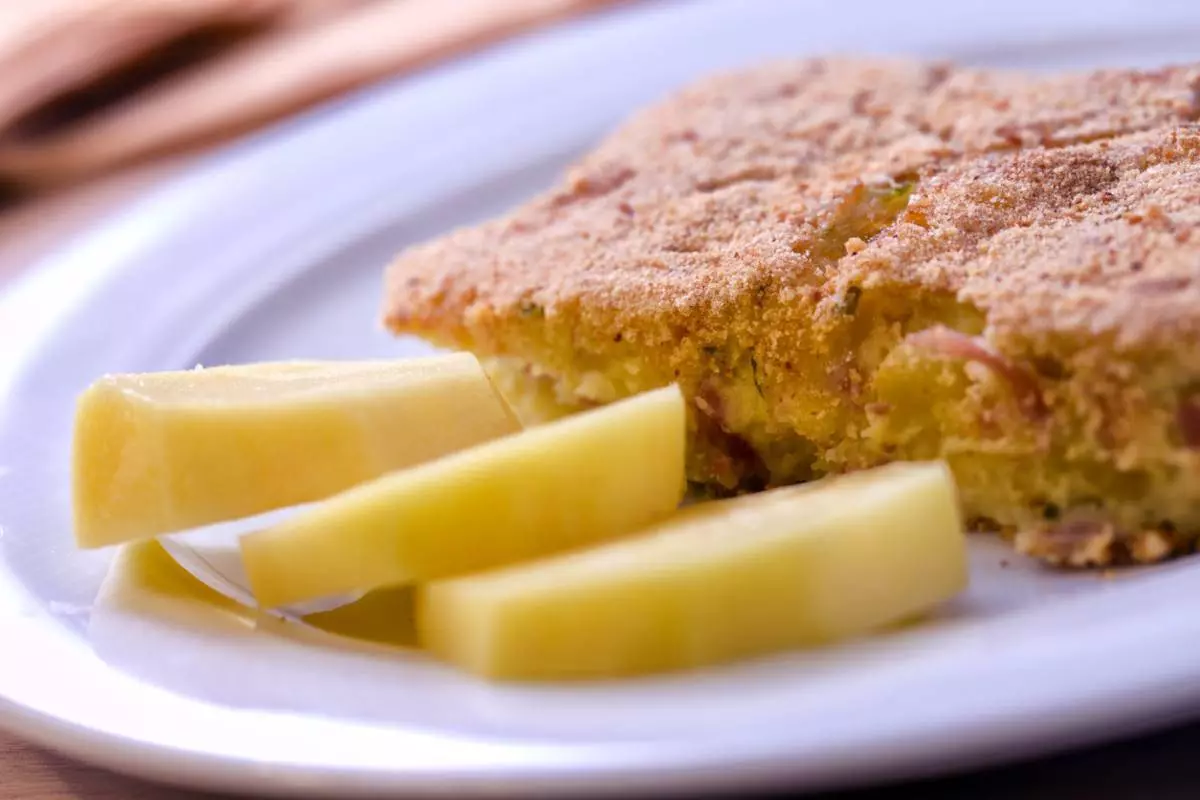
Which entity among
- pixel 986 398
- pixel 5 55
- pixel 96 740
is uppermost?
pixel 5 55

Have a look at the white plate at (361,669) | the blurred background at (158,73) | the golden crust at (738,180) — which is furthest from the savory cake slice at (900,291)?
the blurred background at (158,73)

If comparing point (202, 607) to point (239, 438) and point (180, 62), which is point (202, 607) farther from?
point (180, 62)

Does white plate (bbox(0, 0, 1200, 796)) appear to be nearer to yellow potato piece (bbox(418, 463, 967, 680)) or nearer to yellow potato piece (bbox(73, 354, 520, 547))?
yellow potato piece (bbox(418, 463, 967, 680))

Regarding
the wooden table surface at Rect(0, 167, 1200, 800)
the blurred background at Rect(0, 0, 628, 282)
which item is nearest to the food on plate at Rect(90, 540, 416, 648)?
the wooden table surface at Rect(0, 167, 1200, 800)

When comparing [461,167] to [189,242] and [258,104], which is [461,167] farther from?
[258,104]

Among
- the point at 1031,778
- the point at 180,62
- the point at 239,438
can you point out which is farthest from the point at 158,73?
the point at 1031,778

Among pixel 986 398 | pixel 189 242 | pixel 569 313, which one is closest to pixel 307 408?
pixel 569 313
